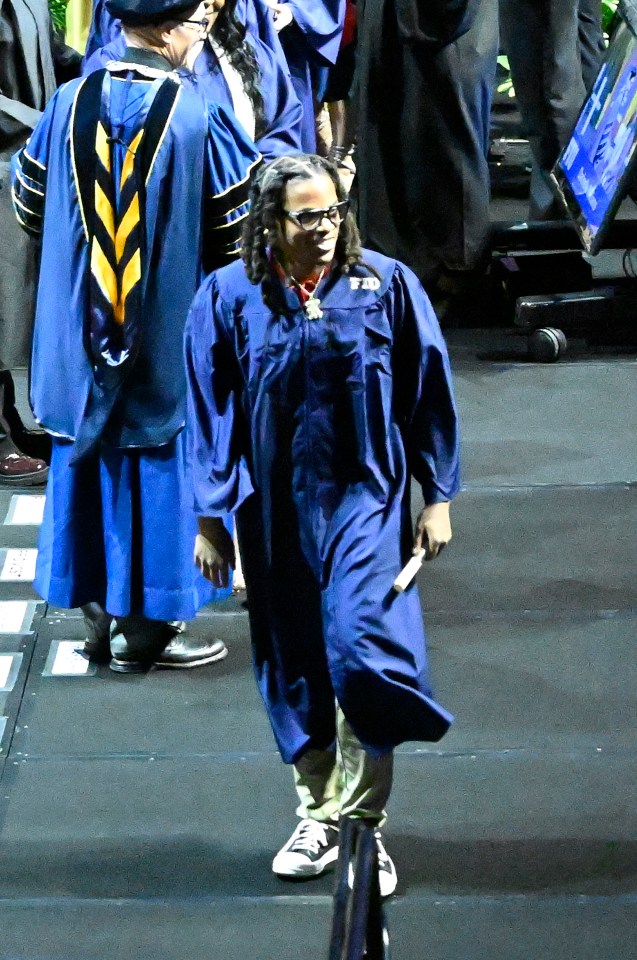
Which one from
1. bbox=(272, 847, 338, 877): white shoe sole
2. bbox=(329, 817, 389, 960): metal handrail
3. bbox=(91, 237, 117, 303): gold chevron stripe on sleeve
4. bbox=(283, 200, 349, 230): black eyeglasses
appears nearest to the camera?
bbox=(329, 817, 389, 960): metal handrail

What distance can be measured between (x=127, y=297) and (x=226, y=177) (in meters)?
0.37

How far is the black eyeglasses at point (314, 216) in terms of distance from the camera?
306cm

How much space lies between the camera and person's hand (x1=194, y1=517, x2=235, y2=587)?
131 inches

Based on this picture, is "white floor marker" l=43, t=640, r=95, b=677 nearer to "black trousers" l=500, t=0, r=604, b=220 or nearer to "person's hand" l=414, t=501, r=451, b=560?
"person's hand" l=414, t=501, r=451, b=560

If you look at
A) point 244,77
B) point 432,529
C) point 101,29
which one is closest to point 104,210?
point 244,77

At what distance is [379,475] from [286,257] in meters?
0.43

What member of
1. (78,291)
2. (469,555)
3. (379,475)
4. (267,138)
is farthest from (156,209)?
(469,555)

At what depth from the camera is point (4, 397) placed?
5816 millimetres

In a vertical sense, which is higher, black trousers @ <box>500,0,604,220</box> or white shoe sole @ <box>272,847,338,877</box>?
black trousers @ <box>500,0,604,220</box>

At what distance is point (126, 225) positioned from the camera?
4035mm

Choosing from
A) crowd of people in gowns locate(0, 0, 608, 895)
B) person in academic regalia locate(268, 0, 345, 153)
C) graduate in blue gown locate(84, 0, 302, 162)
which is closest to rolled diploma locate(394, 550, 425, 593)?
crowd of people in gowns locate(0, 0, 608, 895)

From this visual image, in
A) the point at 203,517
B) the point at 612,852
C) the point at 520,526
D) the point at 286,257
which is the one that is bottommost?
the point at 520,526

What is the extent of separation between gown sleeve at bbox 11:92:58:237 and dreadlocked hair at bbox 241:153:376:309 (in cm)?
107

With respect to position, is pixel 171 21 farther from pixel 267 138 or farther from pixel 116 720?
pixel 116 720
